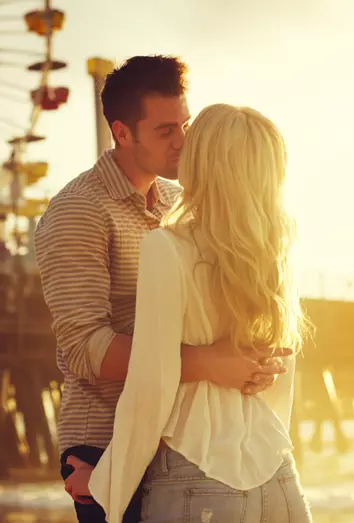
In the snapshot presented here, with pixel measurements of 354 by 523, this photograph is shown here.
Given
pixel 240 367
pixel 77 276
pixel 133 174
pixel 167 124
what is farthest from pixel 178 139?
pixel 240 367

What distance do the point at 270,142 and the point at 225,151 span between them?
0.43 ft

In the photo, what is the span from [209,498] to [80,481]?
0.51 meters

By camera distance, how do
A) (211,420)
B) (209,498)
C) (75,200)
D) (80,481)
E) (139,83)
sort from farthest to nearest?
(139,83) → (75,200) → (80,481) → (211,420) → (209,498)

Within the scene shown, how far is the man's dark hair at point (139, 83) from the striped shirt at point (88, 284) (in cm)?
23

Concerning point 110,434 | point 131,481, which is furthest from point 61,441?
point 131,481

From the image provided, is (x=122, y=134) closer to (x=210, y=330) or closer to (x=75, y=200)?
(x=75, y=200)

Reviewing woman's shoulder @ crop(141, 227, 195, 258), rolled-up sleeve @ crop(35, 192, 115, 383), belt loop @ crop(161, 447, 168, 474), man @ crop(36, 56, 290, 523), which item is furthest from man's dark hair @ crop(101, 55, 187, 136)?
belt loop @ crop(161, 447, 168, 474)

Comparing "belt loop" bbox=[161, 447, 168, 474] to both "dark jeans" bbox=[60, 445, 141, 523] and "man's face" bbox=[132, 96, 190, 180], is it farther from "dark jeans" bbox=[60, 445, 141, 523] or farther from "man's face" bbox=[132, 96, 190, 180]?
"man's face" bbox=[132, 96, 190, 180]

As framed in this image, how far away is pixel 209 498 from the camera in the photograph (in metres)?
2.97

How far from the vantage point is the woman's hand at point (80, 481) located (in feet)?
11.0

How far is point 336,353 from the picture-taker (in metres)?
34.1

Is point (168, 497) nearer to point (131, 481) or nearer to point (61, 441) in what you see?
point (131, 481)

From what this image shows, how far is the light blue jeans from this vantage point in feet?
9.72

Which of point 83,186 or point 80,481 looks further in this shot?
point 83,186
